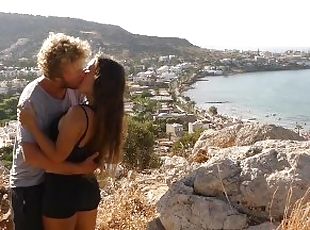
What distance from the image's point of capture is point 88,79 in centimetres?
206

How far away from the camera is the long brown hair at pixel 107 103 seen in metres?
2.04

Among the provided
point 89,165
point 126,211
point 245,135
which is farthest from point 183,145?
point 89,165

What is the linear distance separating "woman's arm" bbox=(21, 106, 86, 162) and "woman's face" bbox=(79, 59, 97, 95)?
8cm

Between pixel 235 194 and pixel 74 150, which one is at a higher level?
pixel 74 150

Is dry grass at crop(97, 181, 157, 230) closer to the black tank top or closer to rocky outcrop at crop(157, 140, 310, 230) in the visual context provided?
rocky outcrop at crop(157, 140, 310, 230)

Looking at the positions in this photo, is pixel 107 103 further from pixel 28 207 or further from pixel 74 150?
pixel 28 207

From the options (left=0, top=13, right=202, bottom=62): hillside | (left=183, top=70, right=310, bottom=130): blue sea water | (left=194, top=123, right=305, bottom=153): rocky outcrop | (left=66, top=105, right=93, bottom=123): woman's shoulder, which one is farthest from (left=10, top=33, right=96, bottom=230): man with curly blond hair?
(left=0, top=13, right=202, bottom=62): hillside

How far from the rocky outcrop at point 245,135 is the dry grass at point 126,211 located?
3.20 feet

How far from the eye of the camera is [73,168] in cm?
208

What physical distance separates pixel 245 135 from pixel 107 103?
2539 mm

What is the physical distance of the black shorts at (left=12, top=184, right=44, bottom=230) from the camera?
2119mm

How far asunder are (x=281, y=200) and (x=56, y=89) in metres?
1.30

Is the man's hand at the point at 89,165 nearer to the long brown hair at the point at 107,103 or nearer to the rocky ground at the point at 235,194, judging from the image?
the long brown hair at the point at 107,103

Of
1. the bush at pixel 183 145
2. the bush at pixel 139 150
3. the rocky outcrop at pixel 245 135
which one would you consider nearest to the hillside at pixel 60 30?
the bush at pixel 139 150
